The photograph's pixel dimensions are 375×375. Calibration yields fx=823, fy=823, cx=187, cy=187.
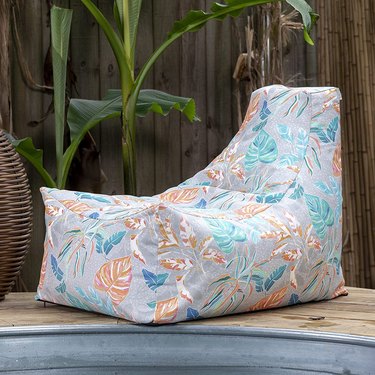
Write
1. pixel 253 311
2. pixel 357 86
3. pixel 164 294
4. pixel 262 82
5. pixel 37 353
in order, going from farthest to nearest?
pixel 357 86 → pixel 262 82 → pixel 253 311 → pixel 164 294 → pixel 37 353

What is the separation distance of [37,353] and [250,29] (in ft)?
7.29

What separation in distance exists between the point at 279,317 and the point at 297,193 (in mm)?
340

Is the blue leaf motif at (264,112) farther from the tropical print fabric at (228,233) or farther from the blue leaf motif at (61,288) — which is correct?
the blue leaf motif at (61,288)

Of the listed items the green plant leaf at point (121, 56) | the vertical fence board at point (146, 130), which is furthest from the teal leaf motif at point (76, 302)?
the vertical fence board at point (146, 130)

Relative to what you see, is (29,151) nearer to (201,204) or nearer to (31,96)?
(31,96)

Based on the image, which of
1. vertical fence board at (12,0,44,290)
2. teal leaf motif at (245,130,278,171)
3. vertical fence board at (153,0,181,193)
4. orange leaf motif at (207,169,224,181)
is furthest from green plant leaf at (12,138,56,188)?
teal leaf motif at (245,130,278,171)

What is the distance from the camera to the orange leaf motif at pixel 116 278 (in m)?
1.73

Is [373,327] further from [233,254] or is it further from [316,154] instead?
[316,154]

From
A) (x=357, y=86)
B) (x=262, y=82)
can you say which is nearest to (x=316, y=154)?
(x=262, y=82)

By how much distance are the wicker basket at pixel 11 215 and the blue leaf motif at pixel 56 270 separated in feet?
0.59

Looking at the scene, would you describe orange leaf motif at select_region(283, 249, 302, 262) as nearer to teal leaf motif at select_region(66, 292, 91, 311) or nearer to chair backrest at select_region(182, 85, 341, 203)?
chair backrest at select_region(182, 85, 341, 203)

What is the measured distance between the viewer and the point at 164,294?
5.58 ft

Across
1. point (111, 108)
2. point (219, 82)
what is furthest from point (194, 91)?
point (111, 108)

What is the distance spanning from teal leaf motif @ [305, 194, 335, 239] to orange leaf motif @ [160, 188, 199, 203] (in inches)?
12.2
